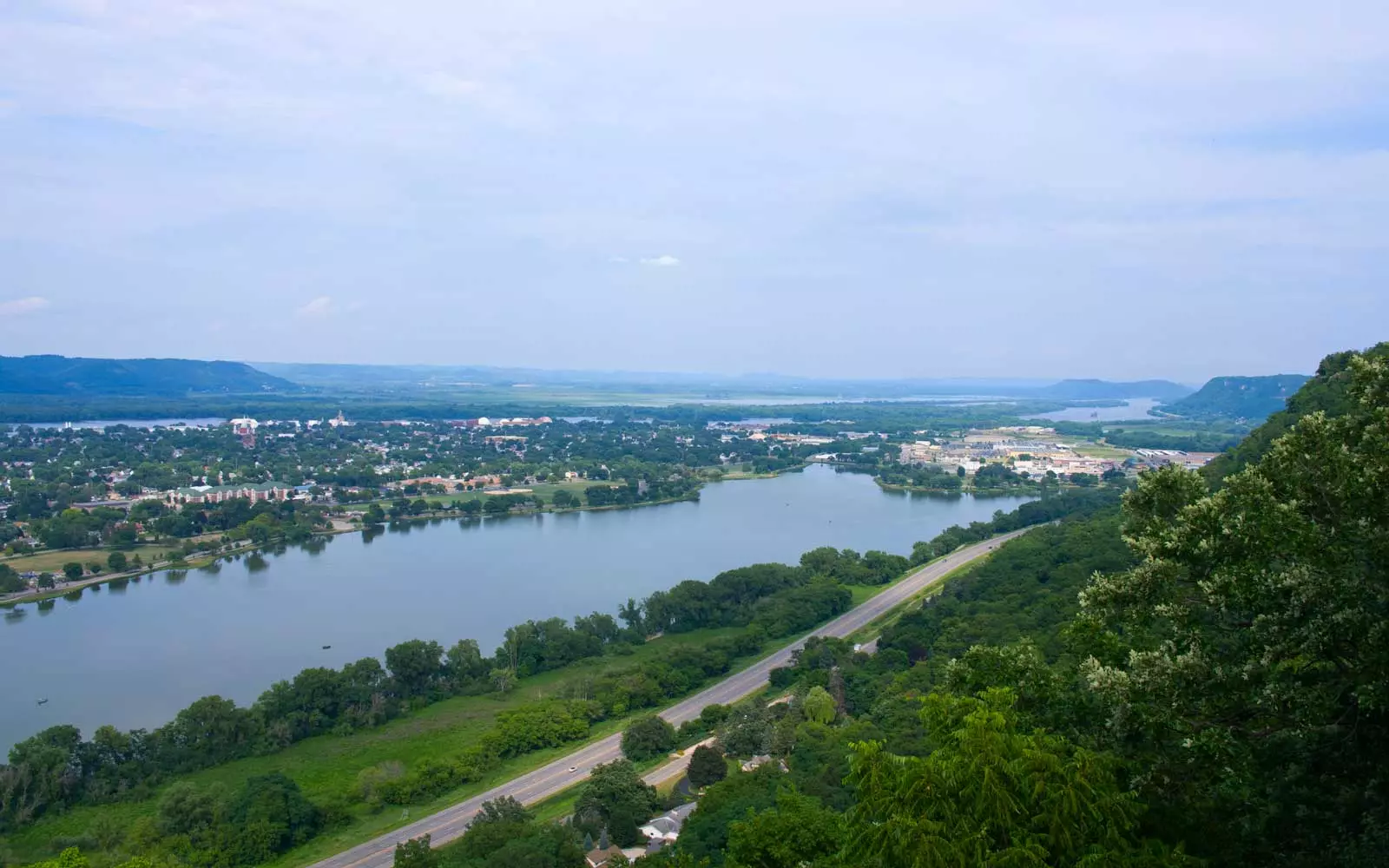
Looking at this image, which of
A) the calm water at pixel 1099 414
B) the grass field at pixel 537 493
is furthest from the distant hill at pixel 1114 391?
the grass field at pixel 537 493

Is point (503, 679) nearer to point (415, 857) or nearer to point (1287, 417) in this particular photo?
point (415, 857)

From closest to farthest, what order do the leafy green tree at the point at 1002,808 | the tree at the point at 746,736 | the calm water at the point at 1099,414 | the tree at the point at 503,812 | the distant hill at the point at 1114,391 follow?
the leafy green tree at the point at 1002,808 < the tree at the point at 503,812 < the tree at the point at 746,736 < the calm water at the point at 1099,414 < the distant hill at the point at 1114,391

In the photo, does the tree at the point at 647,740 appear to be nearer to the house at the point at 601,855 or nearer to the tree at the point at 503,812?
the tree at the point at 503,812

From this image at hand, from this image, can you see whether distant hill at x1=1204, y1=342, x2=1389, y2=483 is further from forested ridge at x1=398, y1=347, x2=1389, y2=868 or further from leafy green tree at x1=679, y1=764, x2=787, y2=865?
forested ridge at x1=398, y1=347, x2=1389, y2=868

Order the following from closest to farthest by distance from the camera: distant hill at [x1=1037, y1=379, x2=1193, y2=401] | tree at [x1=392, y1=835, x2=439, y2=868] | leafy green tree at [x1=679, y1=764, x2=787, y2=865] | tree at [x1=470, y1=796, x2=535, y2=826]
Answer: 1. leafy green tree at [x1=679, y1=764, x2=787, y2=865]
2. tree at [x1=392, y1=835, x2=439, y2=868]
3. tree at [x1=470, y1=796, x2=535, y2=826]
4. distant hill at [x1=1037, y1=379, x2=1193, y2=401]

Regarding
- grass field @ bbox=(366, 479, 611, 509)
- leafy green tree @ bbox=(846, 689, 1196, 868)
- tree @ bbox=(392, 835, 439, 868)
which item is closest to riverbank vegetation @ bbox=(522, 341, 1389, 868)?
leafy green tree @ bbox=(846, 689, 1196, 868)
